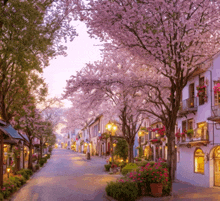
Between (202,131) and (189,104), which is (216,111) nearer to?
(202,131)

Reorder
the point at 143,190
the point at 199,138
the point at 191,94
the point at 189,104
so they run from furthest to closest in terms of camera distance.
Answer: the point at 191,94 → the point at 189,104 → the point at 199,138 → the point at 143,190

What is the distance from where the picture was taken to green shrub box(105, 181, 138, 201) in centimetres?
1284

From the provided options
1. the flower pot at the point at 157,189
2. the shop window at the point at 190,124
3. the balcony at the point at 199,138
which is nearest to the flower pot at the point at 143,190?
the flower pot at the point at 157,189

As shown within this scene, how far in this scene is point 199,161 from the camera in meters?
22.5

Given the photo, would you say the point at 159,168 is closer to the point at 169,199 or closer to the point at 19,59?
the point at 169,199

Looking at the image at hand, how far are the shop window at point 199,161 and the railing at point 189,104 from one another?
3.23m

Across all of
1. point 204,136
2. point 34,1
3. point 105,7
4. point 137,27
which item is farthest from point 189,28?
point 204,136

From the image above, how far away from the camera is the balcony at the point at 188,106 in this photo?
22688mm

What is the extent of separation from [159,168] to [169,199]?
148cm

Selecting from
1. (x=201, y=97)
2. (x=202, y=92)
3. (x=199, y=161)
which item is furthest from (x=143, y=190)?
(x=201, y=97)

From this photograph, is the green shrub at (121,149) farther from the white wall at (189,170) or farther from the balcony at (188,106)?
the balcony at (188,106)

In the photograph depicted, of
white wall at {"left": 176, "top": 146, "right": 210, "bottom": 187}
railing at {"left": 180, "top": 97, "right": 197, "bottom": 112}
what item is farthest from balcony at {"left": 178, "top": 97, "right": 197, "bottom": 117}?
white wall at {"left": 176, "top": 146, "right": 210, "bottom": 187}

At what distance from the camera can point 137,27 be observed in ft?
36.1

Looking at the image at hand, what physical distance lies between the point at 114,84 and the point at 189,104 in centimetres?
999
